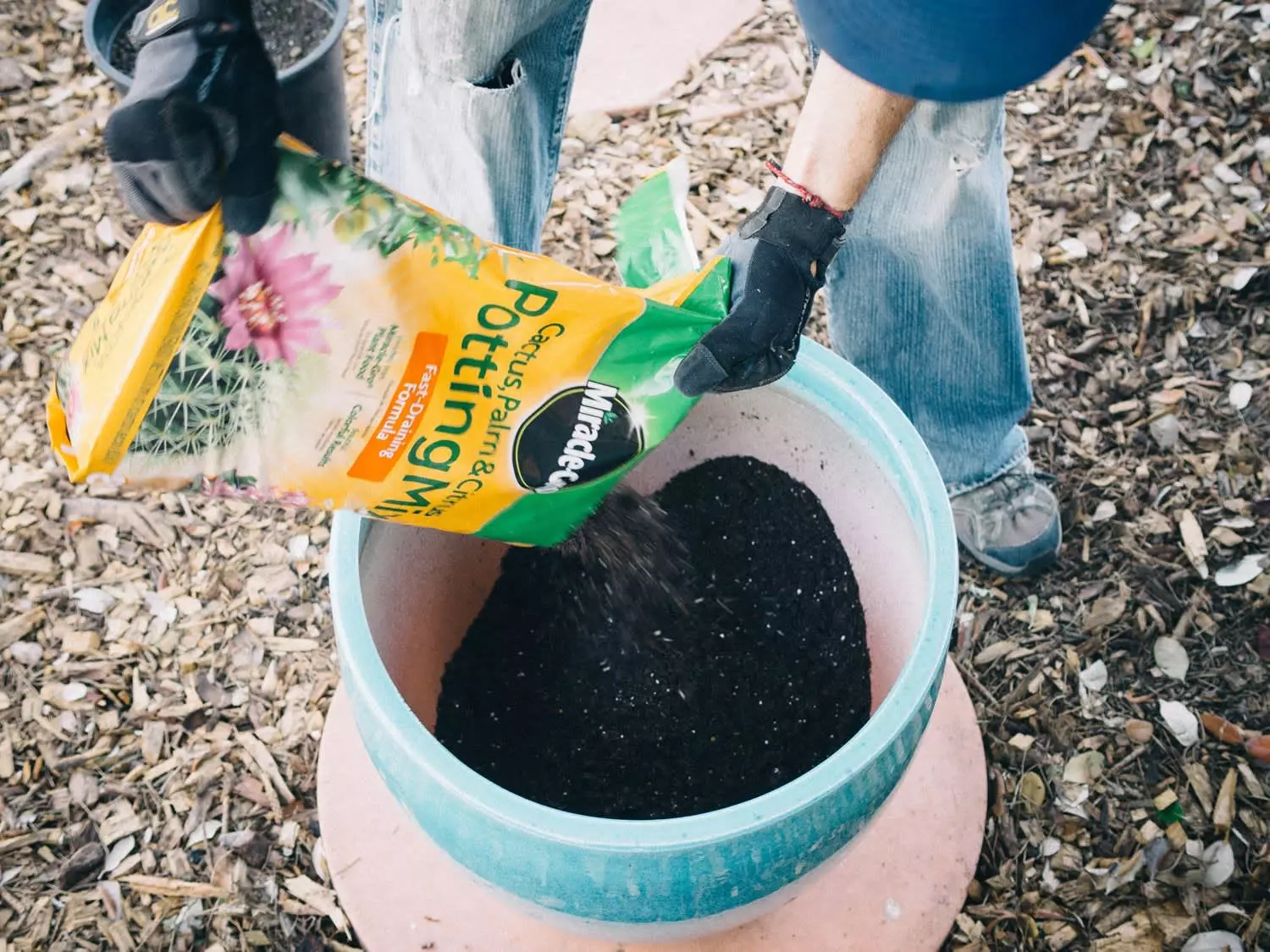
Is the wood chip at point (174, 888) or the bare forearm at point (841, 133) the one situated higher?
the bare forearm at point (841, 133)

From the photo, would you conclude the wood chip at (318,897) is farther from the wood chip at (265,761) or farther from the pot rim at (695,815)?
the pot rim at (695,815)

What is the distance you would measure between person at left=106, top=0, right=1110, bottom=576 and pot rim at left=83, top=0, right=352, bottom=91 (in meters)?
0.45

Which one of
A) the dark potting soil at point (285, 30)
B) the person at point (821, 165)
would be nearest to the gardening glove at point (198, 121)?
the person at point (821, 165)

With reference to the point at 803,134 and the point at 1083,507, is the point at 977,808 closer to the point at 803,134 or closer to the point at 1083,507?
the point at 1083,507

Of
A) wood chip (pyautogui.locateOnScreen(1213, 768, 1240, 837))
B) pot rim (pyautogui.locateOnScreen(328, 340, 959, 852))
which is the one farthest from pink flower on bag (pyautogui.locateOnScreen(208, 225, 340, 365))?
wood chip (pyautogui.locateOnScreen(1213, 768, 1240, 837))

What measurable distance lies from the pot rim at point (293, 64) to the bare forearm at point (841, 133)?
0.91 m

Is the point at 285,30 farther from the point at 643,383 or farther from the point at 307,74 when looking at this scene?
the point at 643,383

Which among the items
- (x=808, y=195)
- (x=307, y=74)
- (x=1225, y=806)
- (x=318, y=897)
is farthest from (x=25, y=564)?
(x=1225, y=806)

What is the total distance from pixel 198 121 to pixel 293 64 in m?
1.05

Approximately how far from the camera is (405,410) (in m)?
0.80

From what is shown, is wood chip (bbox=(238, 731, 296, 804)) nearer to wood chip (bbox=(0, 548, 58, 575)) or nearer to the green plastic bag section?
wood chip (bbox=(0, 548, 58, 575))

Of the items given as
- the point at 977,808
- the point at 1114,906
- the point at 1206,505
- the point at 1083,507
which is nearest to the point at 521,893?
the point at 977,808

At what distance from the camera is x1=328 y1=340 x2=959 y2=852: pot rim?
742 millimetres

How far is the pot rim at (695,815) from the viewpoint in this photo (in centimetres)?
74
